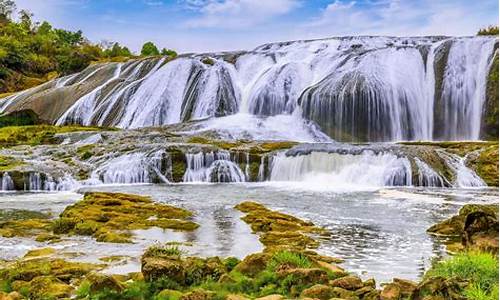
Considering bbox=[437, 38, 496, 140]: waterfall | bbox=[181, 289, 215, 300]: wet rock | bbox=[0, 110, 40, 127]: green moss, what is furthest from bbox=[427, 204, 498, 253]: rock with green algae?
bbox=[0, 110, 40, 127]: green moss

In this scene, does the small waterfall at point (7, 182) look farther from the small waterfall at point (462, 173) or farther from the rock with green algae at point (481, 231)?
the rock with green algae at point (481, 231)

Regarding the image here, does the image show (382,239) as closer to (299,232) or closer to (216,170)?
(299,232)

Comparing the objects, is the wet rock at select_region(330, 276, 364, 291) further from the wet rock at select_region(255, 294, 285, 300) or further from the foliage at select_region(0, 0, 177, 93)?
the foliage at select_region(0, 0, 177, 93)

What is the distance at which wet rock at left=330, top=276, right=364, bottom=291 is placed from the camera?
9.14m

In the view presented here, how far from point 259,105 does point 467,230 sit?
3416cm

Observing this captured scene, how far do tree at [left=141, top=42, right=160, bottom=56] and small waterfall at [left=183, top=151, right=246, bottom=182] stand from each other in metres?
61.6

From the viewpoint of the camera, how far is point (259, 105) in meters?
45.7

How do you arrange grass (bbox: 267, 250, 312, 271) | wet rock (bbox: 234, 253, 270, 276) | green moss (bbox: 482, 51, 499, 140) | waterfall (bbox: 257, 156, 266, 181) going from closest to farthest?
grass (bbox: 267, 250, 312, 271), wet rock (bbox: 234, 253, 270, 276), waterfall (bbox: 257, 156, 266, 181), green moss (bbox: 482, 51, 499, 140)

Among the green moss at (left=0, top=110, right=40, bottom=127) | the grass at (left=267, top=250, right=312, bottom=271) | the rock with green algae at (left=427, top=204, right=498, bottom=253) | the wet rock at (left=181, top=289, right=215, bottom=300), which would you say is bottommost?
the wet rock at (left=181, top=289, right=215, bottom=300)

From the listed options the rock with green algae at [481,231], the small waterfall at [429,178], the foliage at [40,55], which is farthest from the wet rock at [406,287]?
the foliage at [40,55]

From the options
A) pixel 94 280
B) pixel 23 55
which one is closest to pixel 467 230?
pixel 94 280

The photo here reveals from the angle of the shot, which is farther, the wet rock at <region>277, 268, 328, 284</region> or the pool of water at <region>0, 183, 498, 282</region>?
the pool of water at <region>0, 183, 498, 282</region>

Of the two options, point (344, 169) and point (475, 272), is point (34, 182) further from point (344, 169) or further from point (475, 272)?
point (475, 272)

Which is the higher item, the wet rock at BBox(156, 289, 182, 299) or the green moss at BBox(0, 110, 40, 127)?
the green moss at BBox(0, 110, 40, 127)
